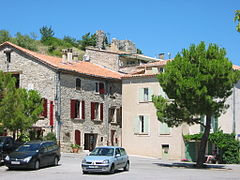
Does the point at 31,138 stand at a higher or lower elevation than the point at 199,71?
lower

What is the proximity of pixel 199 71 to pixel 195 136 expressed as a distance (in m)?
11.7

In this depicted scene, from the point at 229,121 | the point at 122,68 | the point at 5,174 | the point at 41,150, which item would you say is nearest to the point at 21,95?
the point at 41,150

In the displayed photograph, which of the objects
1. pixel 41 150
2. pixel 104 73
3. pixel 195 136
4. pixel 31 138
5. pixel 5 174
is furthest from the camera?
pixel 104 73

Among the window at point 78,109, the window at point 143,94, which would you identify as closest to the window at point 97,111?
the window at point 78,109

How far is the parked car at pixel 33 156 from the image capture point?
24.4 metres

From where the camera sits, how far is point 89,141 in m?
46.1

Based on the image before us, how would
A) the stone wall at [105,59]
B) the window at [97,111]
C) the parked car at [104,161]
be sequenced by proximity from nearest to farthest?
the parked car at [104,161], the window at [97,111], the stone wall at [105,59]

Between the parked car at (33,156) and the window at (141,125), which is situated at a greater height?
the window at (141,125)

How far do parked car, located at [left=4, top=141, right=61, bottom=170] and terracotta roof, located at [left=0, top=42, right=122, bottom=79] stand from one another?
54.6ft

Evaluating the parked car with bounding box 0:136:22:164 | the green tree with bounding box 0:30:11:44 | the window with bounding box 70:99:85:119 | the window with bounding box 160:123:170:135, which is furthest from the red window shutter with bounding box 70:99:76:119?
the green tree with bounding box 0:30:11:44

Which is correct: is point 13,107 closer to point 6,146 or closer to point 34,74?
point 6,146

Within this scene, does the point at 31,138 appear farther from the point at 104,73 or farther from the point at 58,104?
the point at 104,73

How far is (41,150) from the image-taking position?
84.1 feet

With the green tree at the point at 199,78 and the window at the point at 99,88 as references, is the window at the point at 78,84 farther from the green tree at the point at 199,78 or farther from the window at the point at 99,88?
the green tree at the point at 199,78
